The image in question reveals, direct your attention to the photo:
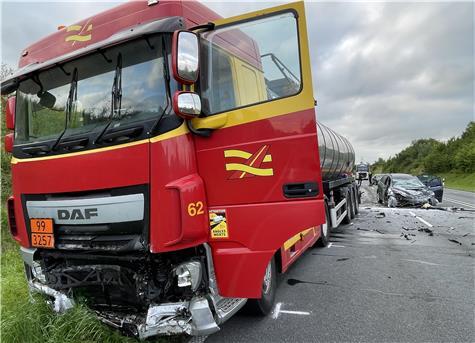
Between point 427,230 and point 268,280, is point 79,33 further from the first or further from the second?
point 427,230

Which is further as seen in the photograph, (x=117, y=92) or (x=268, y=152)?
(x=117, y=92)

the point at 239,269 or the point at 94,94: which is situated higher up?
the point at 94,94

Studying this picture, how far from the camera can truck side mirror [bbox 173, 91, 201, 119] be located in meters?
2.62

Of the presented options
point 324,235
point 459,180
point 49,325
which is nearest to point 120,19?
point 49,325

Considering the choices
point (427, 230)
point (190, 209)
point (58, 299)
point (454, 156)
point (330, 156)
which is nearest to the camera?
point (190, 209)

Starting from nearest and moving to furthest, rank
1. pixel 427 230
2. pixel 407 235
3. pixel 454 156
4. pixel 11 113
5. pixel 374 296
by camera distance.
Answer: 1. pixel 11 113
2. pixel 374 296
3. pixel 407 235
4. pixel 427 230
5. pixel 454 156

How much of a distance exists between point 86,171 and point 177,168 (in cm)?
81

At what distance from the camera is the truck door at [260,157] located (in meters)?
2.86

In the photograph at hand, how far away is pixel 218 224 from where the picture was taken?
2.97m

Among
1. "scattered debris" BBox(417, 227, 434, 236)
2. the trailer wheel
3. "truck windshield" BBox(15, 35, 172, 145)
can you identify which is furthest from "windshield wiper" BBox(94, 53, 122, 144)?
"scattered debris" BBox(417, 227, 434, 236)

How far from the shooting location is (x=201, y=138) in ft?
9.62

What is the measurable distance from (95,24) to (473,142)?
171 ft

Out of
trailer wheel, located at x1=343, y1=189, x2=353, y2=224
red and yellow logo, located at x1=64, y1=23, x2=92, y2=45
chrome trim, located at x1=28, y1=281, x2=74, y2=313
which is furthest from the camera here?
trailer wheel, located at x1=343, y1=189, x2=353, y2=224

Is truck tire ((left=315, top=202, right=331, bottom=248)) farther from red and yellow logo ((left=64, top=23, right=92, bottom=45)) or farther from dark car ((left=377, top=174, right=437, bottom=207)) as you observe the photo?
dark car ((left=377, top=174, right=437, bottom=207))
